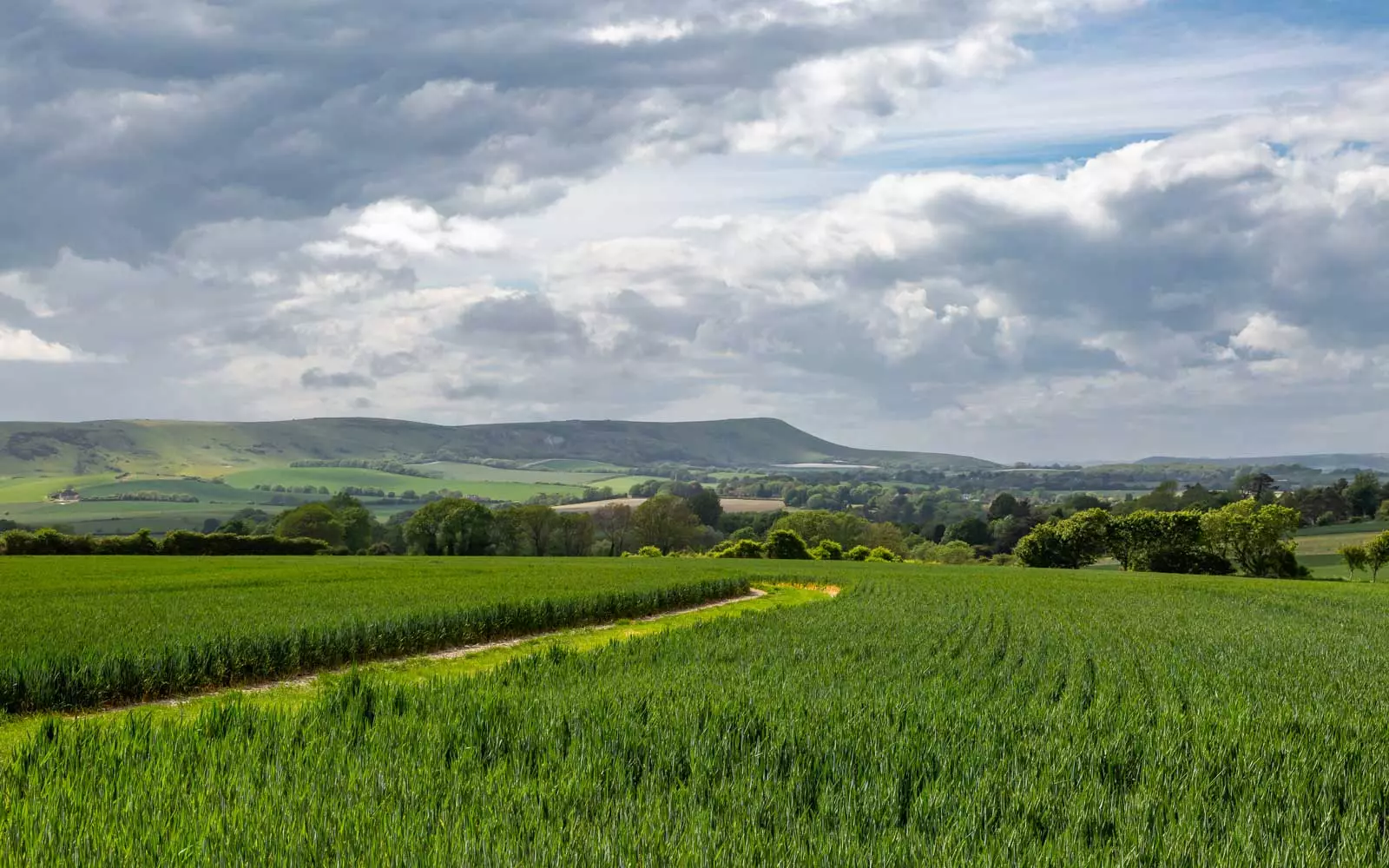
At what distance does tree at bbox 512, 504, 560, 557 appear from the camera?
354 feet

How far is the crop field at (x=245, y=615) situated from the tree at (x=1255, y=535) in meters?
63.8

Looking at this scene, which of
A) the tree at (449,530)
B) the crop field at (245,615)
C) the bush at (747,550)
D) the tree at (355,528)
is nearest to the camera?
the crop field at (245,615)

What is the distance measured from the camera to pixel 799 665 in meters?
16.3

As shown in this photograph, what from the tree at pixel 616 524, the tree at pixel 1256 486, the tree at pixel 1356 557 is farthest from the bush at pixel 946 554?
the tree at pixel 1256 486

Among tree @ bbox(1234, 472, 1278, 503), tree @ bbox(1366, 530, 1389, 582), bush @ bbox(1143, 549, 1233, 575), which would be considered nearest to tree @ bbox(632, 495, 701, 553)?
bush @ bbox(1143, 549, 1233, 575)

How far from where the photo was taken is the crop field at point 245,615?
55.3 feet

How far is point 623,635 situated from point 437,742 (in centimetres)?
1965

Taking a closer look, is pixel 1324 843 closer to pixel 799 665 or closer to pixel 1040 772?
pixel 1040 772

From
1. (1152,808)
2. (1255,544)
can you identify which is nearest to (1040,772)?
(1152,808)

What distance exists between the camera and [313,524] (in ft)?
353

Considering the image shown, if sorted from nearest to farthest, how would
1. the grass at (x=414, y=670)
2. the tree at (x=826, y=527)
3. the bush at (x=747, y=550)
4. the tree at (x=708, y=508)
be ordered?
the grass at (x=414, y=670)
the bush at (x=747, y=550)
the tree at (x=826, y=527)
the tree at (x=708, y=508)

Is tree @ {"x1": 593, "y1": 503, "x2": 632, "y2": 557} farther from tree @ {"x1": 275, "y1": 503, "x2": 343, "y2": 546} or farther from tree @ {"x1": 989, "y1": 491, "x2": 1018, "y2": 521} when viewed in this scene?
tree @ {"x1": 989, "y1": 491, "x2": 1018, "y2": 521}

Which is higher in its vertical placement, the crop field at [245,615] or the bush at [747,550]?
the crop field at [245,615]

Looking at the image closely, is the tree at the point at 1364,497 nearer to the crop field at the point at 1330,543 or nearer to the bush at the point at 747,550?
the crop field at the point at 1330,543
